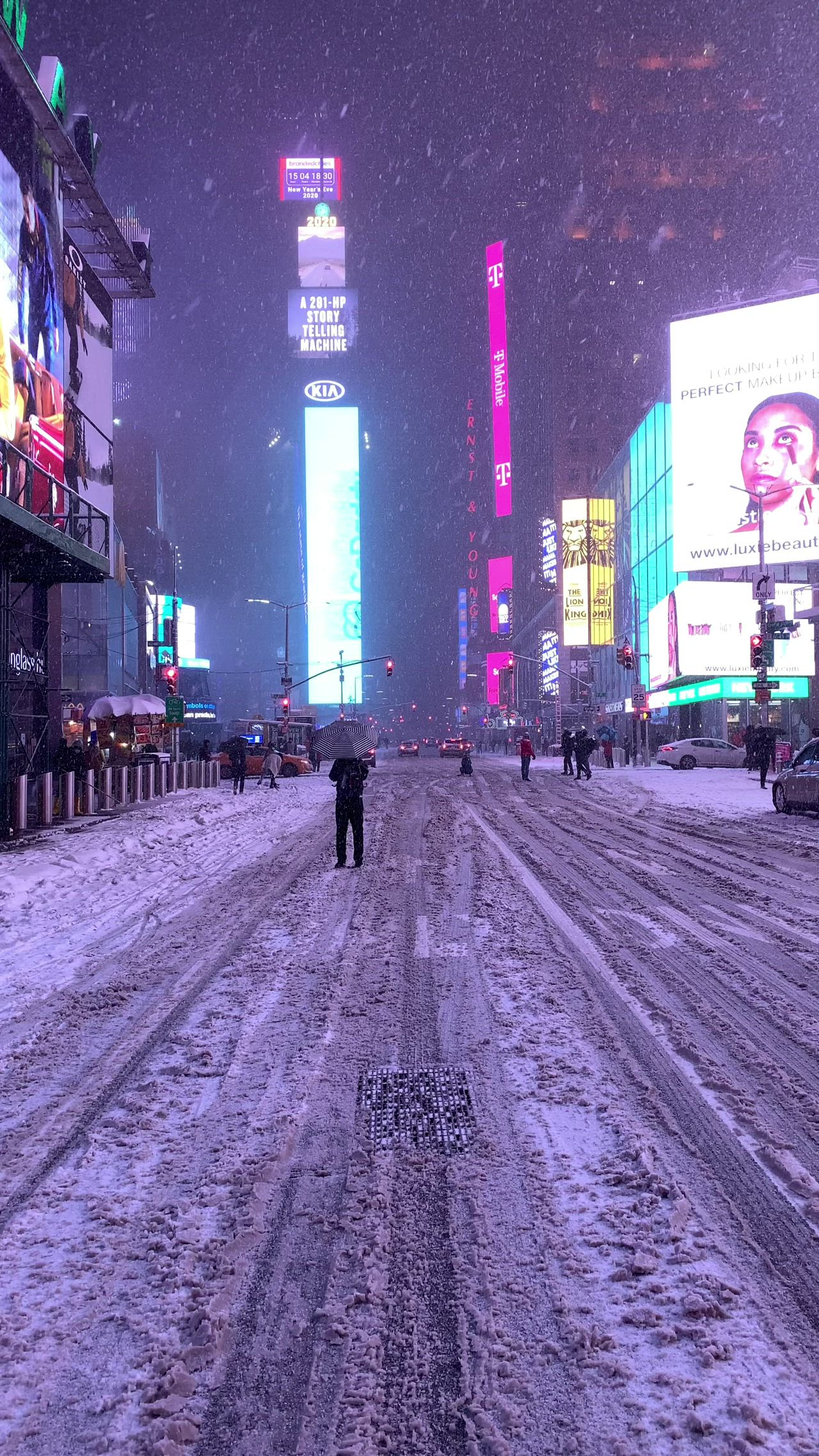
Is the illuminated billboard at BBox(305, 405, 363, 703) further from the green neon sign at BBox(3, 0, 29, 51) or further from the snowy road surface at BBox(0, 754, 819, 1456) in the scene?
the snowy road surface at BBox(0, 754, 819, 1456)

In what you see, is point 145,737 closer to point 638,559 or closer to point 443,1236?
point 443,1236

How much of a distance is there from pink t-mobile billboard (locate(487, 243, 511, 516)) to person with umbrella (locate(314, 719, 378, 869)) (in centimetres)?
17229

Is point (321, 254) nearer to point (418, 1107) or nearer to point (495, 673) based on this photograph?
point (495, 673)

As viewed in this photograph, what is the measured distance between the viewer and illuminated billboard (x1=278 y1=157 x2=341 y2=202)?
5792 inches

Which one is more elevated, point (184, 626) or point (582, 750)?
point (184, 626)

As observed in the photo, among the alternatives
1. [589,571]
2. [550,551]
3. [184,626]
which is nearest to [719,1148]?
[589,571]

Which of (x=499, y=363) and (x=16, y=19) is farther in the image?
(x=499, y=363)

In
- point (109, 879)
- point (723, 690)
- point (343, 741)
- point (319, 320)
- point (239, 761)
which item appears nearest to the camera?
point (343, 741)

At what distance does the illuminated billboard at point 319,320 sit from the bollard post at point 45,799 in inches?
6067

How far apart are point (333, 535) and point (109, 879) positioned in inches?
5461

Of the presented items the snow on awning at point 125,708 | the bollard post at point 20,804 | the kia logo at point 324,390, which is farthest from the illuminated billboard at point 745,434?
the kia logo at point 324,390

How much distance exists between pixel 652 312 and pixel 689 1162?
150125 millimetres

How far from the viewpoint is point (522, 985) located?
6207 mm

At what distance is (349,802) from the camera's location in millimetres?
11906
